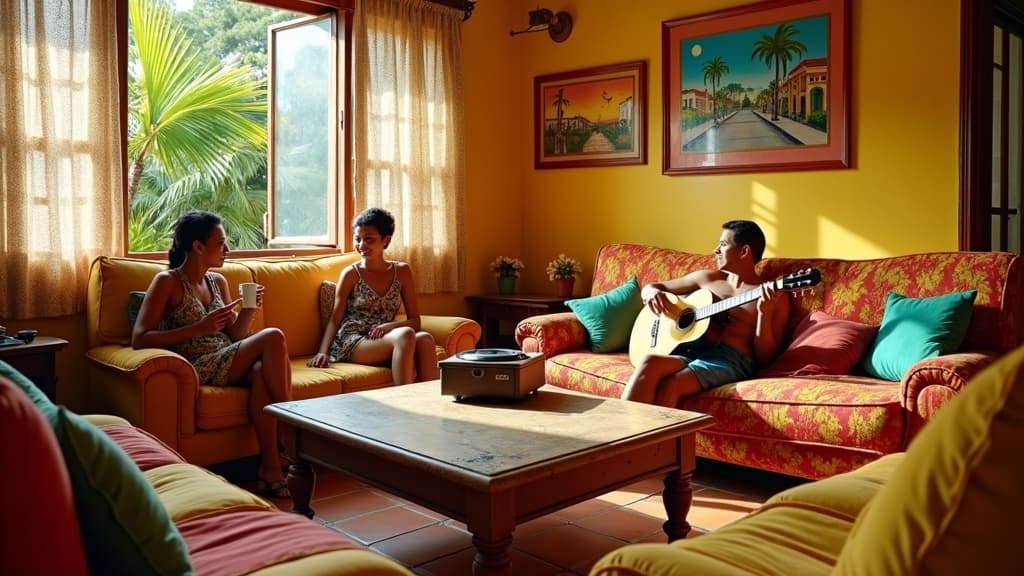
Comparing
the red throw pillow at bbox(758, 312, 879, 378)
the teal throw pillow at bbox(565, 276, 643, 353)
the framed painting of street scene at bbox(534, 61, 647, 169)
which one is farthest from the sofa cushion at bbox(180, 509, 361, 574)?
the framed painting of street scene at bbox(534, 61, 647, 169)

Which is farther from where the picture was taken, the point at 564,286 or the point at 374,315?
the point at 564,286

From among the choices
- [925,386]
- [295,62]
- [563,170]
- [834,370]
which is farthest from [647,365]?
[295,62]

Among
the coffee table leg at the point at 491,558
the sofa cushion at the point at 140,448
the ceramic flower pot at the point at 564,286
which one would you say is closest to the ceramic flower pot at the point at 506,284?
the ceramic flower pot at the point at 564,286

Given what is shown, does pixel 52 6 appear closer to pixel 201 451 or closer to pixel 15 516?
pixel 201 451

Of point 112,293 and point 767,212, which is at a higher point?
point 767,212

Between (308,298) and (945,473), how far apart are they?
3.67 m

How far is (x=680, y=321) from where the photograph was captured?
12.2 feet

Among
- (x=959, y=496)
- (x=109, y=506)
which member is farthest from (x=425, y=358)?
(x=959, y=496)

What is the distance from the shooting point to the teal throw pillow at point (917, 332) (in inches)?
125

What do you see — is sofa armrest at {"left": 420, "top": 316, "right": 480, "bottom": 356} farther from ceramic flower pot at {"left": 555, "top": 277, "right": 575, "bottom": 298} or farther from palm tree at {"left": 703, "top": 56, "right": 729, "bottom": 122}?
palm tree at {"left": 703, "top": 56, "right": 729, "bottom": 122}

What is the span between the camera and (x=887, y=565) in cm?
90

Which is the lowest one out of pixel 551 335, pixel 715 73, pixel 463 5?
pixel 551 335

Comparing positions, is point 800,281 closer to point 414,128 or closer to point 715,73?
point 715,73

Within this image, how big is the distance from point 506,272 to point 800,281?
230cm
